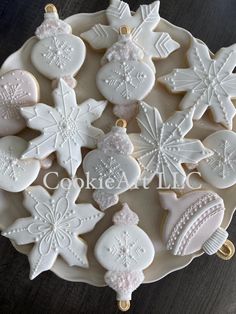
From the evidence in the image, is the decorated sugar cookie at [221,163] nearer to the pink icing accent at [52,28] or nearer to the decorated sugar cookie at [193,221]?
the decorated sugar cookie at [193,221]

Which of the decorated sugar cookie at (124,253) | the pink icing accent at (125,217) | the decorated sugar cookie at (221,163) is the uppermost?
the decorated sugar cookie at (221,163)

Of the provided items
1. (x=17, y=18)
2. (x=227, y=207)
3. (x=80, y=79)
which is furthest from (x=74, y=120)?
(x=17, y=18)

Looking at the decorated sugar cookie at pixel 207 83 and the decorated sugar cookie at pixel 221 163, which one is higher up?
the decorated sugar cookie at pixel 207 83

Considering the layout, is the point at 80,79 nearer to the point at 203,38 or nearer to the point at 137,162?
the point at 137,162

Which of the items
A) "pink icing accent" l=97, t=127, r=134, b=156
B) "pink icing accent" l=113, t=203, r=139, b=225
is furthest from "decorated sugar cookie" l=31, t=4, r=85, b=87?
"pink icing accent" l=113, t=203, r=139, b=225

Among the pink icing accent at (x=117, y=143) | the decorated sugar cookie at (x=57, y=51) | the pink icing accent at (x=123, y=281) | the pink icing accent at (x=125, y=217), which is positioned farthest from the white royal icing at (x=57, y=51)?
the pink icing accent at (x=123, y=281)

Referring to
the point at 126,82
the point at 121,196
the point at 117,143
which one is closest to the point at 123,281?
the point at 121,196

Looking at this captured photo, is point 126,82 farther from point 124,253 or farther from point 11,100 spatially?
point 124,253
